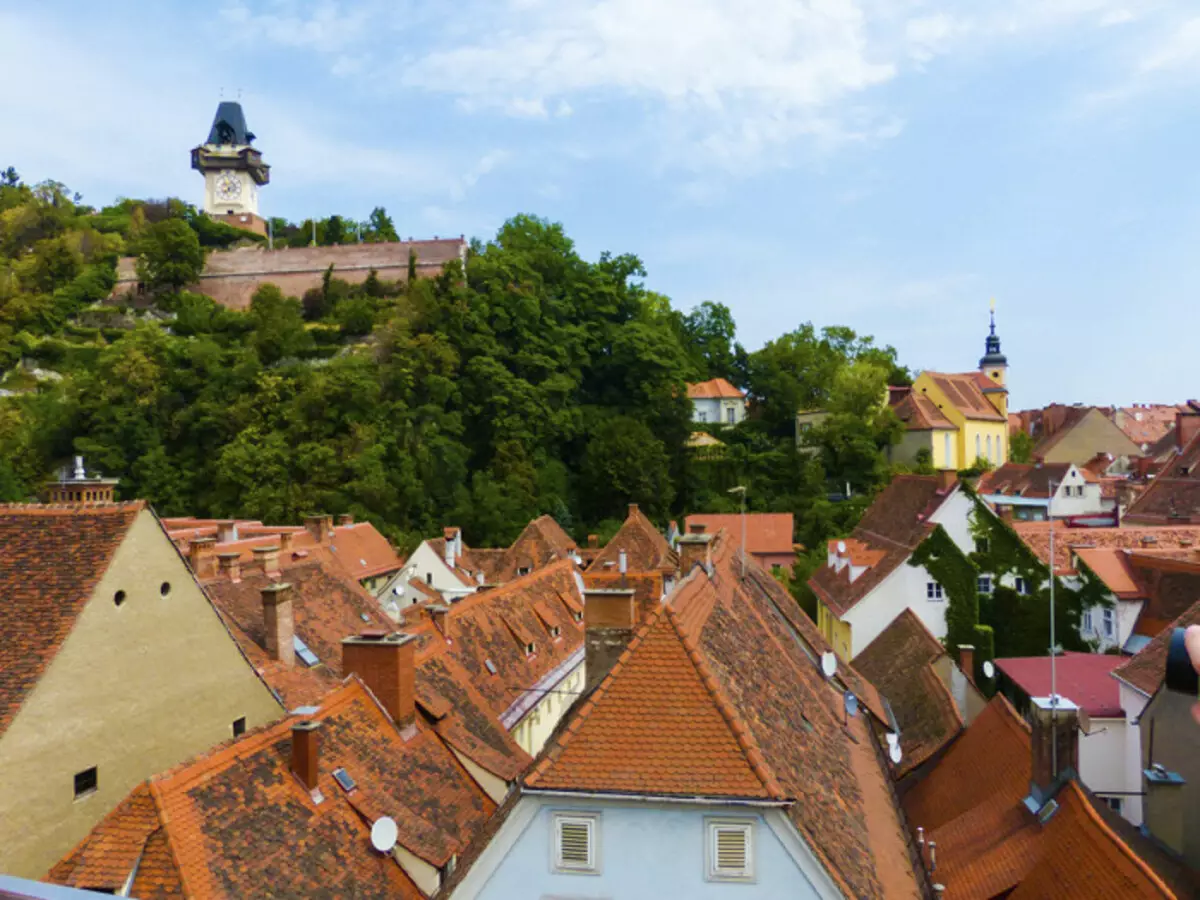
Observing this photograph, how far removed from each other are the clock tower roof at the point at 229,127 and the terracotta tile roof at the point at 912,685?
106974mm

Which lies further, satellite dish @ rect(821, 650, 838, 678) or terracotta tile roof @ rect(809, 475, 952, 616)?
terracotta tile roof @ rect(809, 475, 952, 616)

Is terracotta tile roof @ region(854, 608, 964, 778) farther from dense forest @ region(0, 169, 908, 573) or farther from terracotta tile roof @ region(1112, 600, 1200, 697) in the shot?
dense forest @ region(0, 169, 908, 573)

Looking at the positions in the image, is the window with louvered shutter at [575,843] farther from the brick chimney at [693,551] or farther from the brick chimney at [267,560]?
the brick chimney at [267,560]

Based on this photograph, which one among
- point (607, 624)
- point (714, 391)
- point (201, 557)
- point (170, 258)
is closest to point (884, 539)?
point (201, 557)

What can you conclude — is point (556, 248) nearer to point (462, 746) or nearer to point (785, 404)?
point (785, 404)

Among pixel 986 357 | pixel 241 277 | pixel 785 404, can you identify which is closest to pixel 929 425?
pixel 785 404

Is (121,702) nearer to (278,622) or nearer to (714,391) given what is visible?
(278,622)

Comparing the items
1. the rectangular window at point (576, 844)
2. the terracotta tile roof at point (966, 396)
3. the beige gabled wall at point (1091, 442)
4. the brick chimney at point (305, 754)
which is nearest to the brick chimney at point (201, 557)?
the brick chimney at point (305, 754)

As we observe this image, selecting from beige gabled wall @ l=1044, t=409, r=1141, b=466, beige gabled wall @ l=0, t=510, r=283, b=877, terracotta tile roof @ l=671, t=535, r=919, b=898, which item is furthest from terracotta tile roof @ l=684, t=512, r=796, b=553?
beige gabled wall @ l=1044, t=409, r=1141, b=466

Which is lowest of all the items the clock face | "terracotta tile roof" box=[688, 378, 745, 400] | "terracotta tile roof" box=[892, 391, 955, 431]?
"terracotta tile roof" box=[892, 391, 955, 431]

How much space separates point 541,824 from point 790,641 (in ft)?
27.2

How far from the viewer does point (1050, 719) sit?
12531mm

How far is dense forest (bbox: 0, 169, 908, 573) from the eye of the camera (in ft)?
178

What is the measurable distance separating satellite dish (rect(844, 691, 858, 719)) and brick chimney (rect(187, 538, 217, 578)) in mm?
16847
